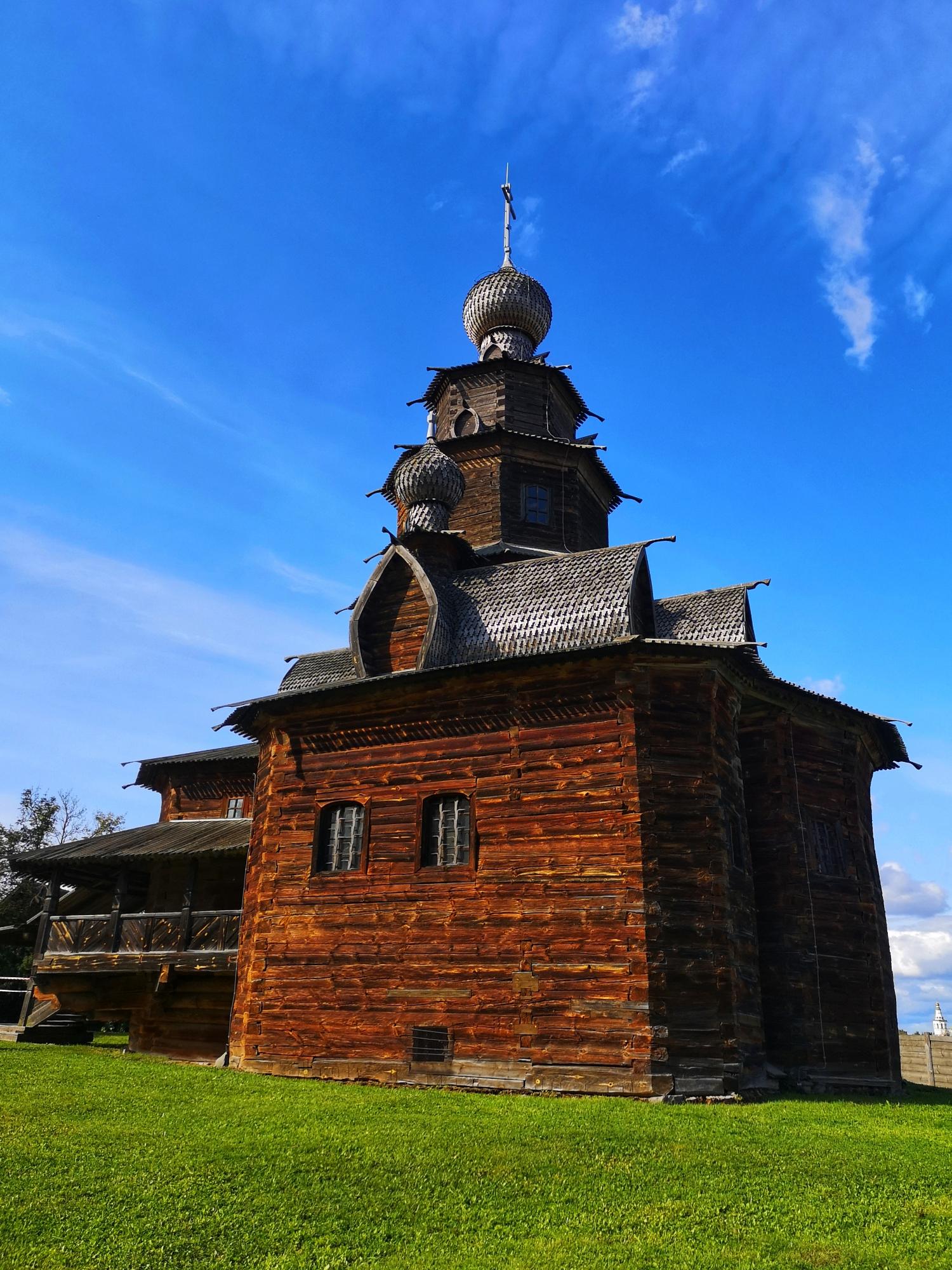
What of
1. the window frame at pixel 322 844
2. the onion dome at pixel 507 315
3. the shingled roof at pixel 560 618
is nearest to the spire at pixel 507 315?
the onion dome at pixel 507 315

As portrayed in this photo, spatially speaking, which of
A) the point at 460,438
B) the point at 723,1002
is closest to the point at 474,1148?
the point at 723,1002

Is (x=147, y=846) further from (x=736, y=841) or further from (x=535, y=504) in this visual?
(x=736, y=841)

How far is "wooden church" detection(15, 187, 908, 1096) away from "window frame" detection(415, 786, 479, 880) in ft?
0.13

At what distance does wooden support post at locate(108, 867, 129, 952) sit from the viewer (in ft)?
59.2

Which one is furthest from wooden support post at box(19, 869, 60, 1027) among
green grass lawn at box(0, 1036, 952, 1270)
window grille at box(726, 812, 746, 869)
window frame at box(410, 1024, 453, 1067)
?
window grille at box(726, 812, 746, 869)

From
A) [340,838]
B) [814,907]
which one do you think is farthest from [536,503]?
[814,907]

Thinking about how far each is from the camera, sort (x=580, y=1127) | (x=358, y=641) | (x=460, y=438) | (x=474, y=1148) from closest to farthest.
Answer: (x=474, y=1148), (x=580, y=1127), (x=358, y=641), (x=460, y=438)

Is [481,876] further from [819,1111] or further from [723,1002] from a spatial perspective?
[819,1111]

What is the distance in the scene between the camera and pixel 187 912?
17.7 meters

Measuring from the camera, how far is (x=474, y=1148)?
361 inches

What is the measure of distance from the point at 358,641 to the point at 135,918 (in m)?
6.88

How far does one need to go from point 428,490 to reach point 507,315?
763 cm

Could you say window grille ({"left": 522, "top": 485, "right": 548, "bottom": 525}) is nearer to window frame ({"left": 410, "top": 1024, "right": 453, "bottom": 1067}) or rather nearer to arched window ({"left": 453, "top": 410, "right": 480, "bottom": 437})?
arched window ({"left": 453, "top": 410, "right": 480, "bottom": 437})

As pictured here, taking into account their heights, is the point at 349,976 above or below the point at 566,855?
below
